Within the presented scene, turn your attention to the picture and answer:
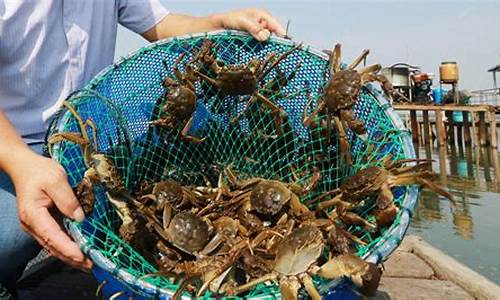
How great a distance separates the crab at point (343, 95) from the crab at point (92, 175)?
0.98 m

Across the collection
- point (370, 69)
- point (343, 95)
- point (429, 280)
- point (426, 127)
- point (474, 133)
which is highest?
point (370, 69)

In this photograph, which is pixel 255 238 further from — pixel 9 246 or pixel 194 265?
pixel 9 246

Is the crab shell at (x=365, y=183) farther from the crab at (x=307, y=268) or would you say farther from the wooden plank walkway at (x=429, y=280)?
the wooden plank walkway at (x=429, y=280)

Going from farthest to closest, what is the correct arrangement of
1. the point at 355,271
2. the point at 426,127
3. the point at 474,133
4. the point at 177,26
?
the point at 426,127
the point at 474,133
the point at 177,26
the point at 355,271

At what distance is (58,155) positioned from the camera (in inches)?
84.9

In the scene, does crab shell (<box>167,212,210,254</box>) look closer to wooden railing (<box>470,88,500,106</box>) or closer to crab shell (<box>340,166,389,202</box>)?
crab shell (<box>340,166,389,202</box>)

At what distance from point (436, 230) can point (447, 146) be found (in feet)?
53.8

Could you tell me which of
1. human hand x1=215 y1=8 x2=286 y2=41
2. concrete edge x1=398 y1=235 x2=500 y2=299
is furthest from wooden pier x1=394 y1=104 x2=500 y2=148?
human hand x1=215 y1=8 x2=286 y2=41

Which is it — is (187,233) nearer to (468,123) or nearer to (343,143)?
(343,143)

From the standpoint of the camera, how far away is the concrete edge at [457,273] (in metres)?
3.02

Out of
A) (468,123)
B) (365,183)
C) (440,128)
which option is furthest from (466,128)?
(365,183)

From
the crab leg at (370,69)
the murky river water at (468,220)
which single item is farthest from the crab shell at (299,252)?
the murky river water at (468,220)

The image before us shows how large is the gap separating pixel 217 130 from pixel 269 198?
0.71 metres

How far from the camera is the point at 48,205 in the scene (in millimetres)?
1833
